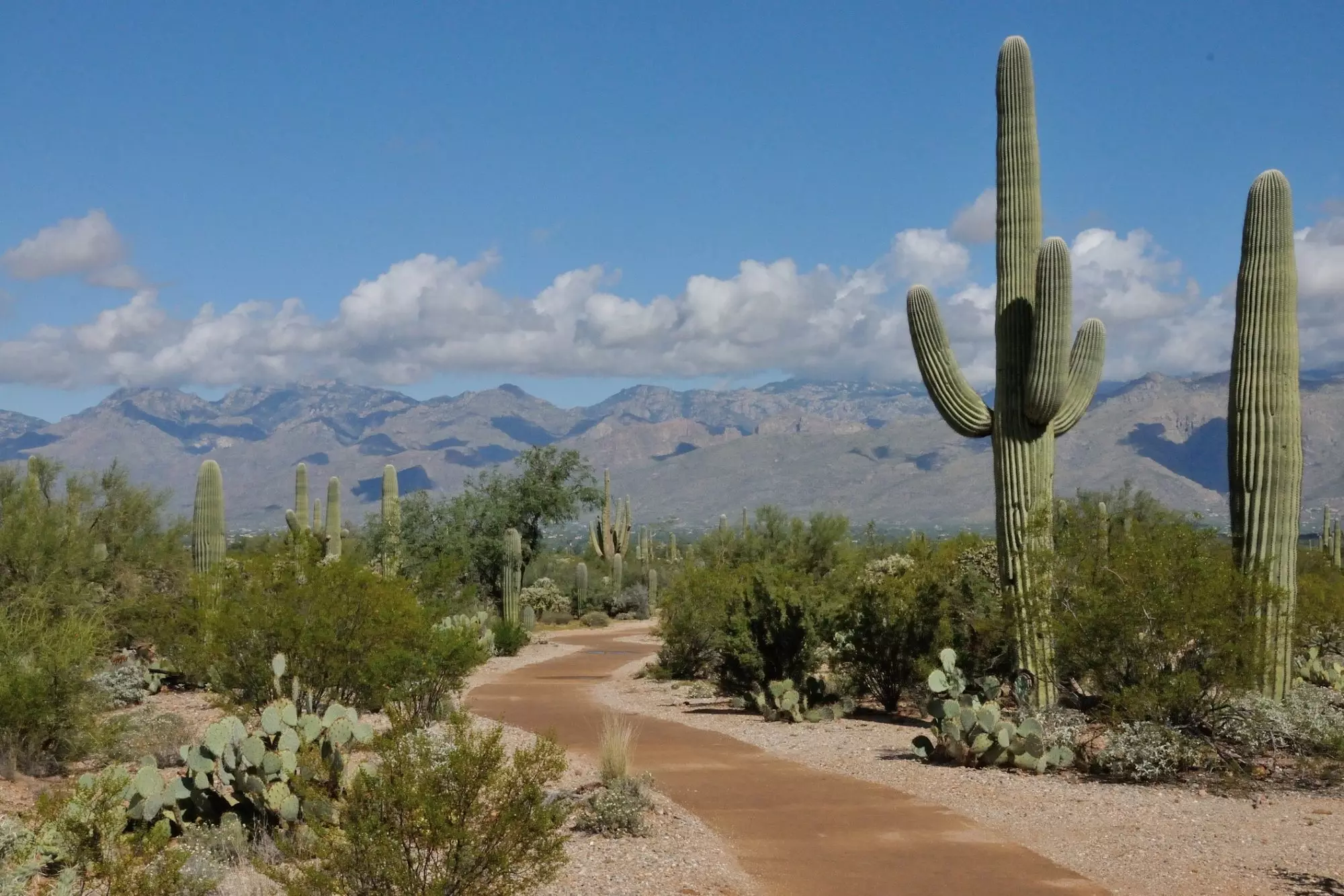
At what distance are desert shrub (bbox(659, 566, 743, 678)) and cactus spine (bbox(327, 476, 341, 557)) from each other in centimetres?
1191

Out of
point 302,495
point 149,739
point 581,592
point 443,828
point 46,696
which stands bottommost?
point 581,592

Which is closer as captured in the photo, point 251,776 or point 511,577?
point 251,776

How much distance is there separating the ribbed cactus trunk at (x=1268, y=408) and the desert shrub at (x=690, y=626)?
9390 millimetres

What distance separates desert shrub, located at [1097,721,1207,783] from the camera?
39.8ft

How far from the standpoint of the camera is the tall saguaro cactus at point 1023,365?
15172 millimetres

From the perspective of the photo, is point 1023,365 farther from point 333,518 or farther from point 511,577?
point 333,518

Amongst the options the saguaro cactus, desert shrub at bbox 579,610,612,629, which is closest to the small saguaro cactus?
desert shrub at bbox 579,610,612,629

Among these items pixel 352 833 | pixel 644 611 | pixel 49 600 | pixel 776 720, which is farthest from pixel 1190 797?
pixel 644 611

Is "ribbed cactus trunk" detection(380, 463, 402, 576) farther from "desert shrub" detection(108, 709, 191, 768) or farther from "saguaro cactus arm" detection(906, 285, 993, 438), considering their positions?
"saguaro cactus arm" detection(906, 285, 993, 438)

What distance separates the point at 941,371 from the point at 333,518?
74.7 ft

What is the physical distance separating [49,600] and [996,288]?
13.5 meters

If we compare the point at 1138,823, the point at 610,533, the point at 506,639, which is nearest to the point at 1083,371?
the point at 1138,823

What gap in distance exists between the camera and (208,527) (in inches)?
923

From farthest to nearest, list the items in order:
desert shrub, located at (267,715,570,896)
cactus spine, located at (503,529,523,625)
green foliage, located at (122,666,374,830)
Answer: cactus spine, located at (503,529,523,625) < green foliage, located at (122,666,374,830) < desert shrub, located at (267,715,570,896)
